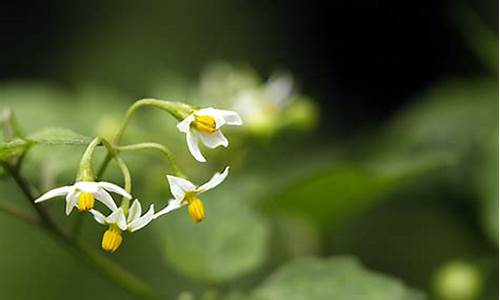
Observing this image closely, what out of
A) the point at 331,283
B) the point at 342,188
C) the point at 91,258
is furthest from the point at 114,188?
the point at 342,188

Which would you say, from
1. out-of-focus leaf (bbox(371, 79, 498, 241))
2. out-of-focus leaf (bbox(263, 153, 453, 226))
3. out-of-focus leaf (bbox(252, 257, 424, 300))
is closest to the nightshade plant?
out-of-focus leaf (bbox(252, 257, 424, 300))

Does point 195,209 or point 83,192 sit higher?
point 195,209

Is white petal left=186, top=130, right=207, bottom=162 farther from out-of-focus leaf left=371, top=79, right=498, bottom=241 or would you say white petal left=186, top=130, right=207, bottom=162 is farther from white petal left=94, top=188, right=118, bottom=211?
out-of-focus leaf left=371, top=79, right=498, bottom=241

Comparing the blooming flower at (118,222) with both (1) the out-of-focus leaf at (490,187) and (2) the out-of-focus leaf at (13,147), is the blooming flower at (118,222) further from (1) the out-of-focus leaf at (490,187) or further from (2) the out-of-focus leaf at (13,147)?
(1) the out-of-focus leaf at (490,187)

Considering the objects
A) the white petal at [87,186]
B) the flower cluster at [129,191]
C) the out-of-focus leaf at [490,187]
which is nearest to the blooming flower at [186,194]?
the flower cluster at [129,191]

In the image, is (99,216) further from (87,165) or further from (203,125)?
(203,125)

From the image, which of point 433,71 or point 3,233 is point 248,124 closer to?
point 3,233
